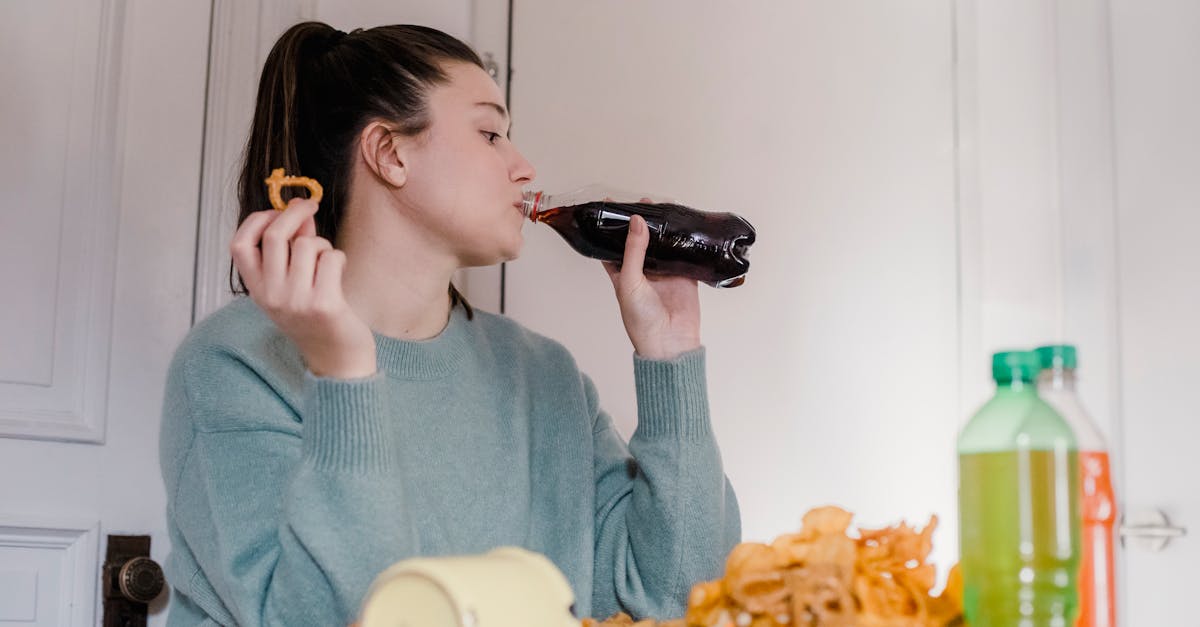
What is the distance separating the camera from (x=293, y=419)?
1.15 meters

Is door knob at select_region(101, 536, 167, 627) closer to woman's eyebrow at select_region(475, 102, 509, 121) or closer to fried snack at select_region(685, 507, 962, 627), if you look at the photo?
woman's eyebrow at select_region(475, 102, 509, 121)

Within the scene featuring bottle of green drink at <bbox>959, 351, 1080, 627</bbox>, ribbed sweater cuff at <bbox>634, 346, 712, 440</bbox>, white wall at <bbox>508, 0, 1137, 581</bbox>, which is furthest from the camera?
white wall at <bbox>508, 0, 1137, 581</bbox>

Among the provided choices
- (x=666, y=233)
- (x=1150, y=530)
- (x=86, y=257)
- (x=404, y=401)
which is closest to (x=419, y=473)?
(x=404, y=401)

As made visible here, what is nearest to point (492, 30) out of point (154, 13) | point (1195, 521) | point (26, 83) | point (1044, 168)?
point (154, 13)

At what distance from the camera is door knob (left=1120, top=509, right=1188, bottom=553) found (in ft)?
4.84

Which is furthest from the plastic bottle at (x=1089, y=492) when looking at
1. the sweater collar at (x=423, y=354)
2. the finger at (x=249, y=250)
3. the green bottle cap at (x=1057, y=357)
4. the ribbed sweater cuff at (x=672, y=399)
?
the sweater collar at (x=423, y=354)

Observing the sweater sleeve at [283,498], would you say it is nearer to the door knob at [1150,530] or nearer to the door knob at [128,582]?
the door knob at [128,582]

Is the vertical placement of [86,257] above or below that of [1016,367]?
above

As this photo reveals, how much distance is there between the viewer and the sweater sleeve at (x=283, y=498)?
3.16 ft

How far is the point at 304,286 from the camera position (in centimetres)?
92

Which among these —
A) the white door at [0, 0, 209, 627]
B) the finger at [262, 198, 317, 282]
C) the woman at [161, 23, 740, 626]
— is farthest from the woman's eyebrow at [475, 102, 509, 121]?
the white door at [0, 0, 209, 627]

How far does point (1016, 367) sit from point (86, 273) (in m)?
1.30

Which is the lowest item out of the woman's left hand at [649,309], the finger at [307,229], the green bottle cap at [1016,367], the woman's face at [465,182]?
the green bottle cap at [1016,367]

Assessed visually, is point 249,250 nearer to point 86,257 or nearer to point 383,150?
point 383,150
